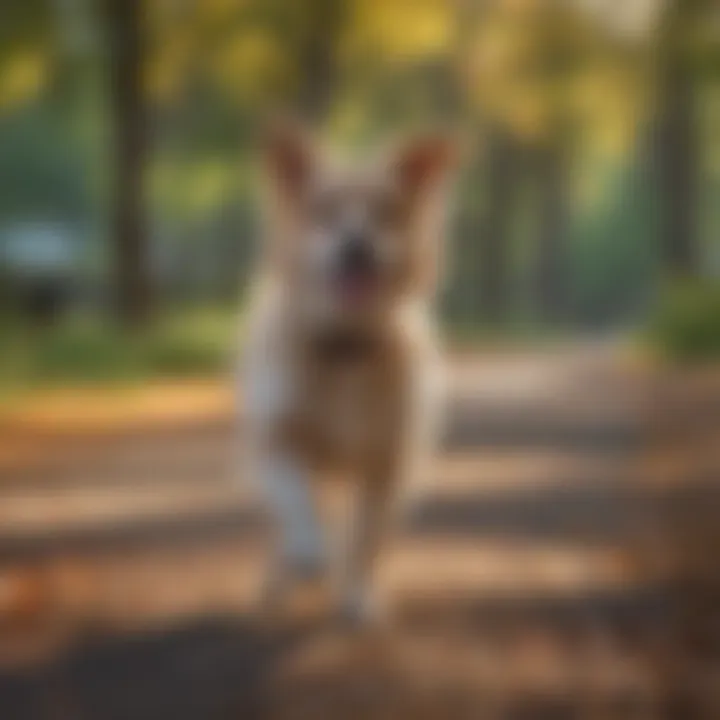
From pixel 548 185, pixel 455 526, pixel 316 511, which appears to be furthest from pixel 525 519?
pixel 548 185

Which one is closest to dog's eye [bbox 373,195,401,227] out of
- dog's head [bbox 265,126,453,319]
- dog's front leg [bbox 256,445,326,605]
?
dog's head [bbox 265,126,453,319]

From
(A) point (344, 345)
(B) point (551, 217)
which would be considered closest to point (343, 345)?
(A) point (344, 345)

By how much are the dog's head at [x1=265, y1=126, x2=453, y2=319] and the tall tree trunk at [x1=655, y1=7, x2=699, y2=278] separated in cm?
20

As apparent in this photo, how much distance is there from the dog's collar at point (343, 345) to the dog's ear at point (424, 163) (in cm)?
12

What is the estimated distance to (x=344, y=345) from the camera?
1095 millimetres

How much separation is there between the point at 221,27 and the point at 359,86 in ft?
0.42

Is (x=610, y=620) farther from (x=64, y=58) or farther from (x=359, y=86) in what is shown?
(x=64, y=58)

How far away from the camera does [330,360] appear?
3.60 ft

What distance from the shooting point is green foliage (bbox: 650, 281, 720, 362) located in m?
1.15

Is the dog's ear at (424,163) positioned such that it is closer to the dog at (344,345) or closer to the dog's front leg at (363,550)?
the dog at (344,345)

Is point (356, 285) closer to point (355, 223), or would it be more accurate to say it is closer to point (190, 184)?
point (355, 223)

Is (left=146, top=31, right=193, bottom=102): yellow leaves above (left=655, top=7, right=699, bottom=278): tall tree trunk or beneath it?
above

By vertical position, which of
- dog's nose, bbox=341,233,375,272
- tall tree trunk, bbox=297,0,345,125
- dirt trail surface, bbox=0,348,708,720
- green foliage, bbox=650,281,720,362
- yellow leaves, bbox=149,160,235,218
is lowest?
dirt trail surface, bbox=0,348,708,720

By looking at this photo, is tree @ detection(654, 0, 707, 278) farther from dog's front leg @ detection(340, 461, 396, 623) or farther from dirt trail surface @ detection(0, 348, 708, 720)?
dog's front leg @ detection(340, 461, 396, 623)
